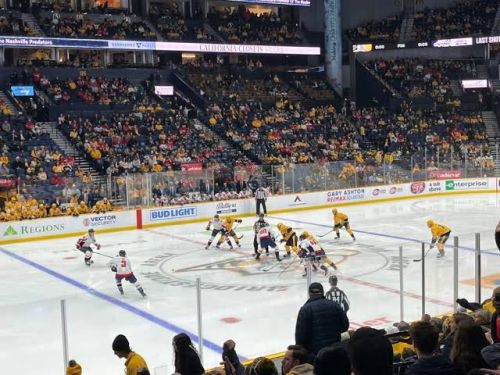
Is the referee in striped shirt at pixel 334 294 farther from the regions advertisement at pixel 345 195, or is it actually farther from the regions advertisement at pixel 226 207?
the regions advertisement at pixel 345 195

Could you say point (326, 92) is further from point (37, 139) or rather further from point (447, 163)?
point (37, 139)

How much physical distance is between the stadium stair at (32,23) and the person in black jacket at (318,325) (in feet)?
99.1

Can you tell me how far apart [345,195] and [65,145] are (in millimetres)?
10856

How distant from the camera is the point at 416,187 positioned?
2923cm

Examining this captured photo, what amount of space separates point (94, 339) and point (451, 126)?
29736mm

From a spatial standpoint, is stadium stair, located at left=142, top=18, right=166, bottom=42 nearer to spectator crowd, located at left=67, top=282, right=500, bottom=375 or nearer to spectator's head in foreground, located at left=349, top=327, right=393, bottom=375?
spectator crowd, located at left=67, top=282, right=500, bottom=375

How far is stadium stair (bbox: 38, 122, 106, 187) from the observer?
86.0 feet

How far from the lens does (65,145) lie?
27.3 m

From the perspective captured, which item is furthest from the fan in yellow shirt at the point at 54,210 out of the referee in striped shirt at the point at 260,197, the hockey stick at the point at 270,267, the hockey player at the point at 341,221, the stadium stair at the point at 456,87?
the stadium stair at the point at 456,87

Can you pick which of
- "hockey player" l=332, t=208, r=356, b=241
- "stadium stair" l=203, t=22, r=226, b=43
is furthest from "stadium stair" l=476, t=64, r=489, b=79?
"hockey player" l=332, t=208, r=356, b=241

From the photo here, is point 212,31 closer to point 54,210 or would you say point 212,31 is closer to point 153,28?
point 153,28

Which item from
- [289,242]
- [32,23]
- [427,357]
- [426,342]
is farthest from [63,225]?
[427,357]

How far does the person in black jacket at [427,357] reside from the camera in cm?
341

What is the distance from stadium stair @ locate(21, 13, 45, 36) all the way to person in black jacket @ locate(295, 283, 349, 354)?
30195 mm
